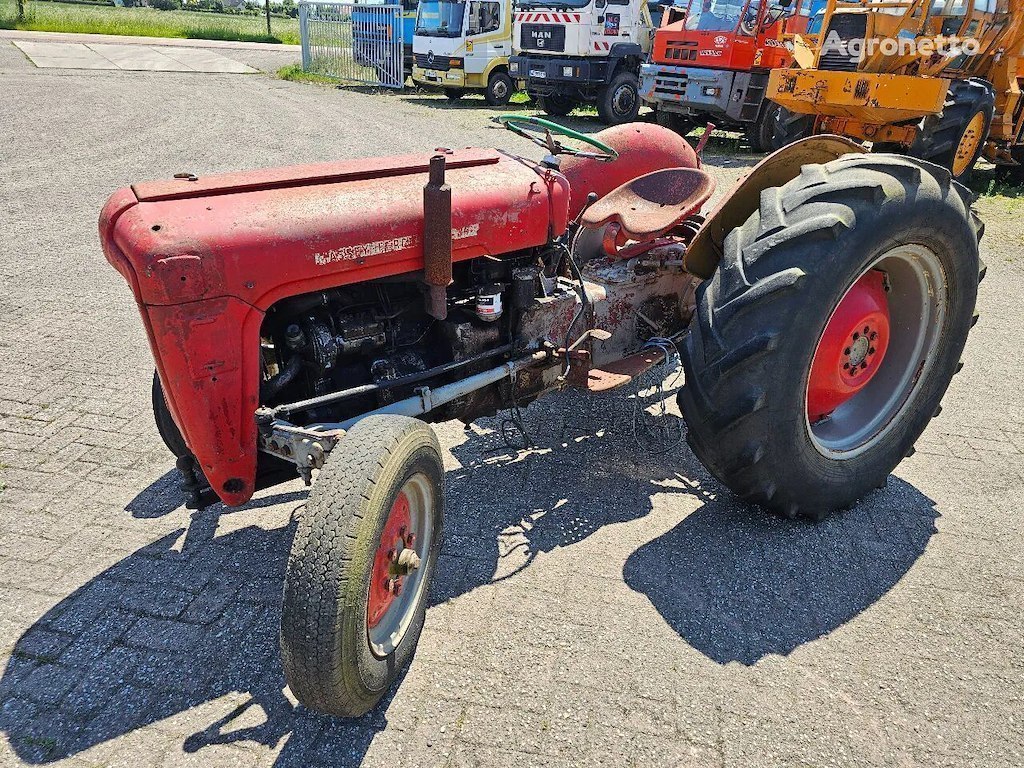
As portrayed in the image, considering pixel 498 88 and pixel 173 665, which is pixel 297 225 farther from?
pixel 498 88

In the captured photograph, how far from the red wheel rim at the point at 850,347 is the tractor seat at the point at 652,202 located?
3.00ft

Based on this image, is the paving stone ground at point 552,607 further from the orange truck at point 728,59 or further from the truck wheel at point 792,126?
the orange truck at point 728,59

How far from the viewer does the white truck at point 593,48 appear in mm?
14555

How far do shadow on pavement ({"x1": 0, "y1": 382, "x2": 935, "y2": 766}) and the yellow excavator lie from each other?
6590mm

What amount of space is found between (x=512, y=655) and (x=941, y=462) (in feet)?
8.09

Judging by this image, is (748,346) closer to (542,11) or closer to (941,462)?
(941,462)

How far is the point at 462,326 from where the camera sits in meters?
2.97

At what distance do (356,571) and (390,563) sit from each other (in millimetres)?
314

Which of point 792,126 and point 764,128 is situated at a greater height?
point 792,126

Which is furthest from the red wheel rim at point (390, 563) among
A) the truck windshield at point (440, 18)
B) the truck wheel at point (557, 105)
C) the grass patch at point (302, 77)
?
the grass patch at point (302, 77)

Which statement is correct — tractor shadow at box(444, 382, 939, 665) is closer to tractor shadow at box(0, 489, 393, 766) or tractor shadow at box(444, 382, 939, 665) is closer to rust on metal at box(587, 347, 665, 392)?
rust on metal at box(587, 347, 665, 392)

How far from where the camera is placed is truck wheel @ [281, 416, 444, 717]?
195cm

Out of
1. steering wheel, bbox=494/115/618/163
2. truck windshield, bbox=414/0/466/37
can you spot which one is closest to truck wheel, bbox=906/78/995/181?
steering wheel, bbox=494/115/618/163

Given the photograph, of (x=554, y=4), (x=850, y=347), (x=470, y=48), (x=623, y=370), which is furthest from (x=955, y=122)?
(x=470, y=48)
